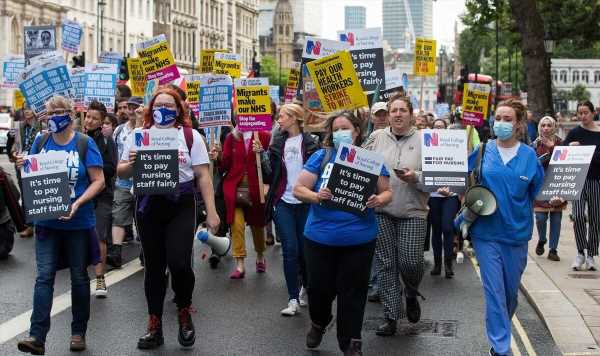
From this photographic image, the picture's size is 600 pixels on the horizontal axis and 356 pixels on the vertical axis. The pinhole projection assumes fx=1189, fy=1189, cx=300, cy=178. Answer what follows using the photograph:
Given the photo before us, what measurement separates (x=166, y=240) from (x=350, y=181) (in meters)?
1.40

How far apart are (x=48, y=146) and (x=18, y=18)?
70235 millimetres

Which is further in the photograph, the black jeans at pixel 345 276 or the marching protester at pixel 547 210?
the marching protester at pixel 547 210

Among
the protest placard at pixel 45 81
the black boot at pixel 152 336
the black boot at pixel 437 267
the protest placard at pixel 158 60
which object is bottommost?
the black boot at pixel 437 267

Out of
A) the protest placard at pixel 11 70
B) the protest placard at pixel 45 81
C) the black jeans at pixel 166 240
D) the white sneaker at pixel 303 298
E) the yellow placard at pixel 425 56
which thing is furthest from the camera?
the protest placard at pixel 11 70

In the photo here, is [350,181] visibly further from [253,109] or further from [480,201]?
[253,109]

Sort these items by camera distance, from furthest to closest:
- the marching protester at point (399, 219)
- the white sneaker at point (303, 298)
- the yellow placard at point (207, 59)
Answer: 1. the yellow placard at point (207, 59)
2. the white sneaker at point (303, 298)
3. the marching protester at point (399, 219)

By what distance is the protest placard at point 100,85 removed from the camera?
15.7 metres

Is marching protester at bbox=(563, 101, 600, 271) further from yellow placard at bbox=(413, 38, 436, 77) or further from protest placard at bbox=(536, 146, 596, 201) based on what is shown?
yellow placard at bbox=(413, 38, 436, 77)

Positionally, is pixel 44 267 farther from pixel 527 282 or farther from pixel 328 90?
pixel 527 282

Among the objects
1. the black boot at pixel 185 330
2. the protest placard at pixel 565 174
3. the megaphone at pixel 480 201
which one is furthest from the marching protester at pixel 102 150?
the protest placard at pixel 565 174

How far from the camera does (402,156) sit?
353 inches

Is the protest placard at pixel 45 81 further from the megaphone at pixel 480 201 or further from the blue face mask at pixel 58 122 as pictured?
the megaphone at pixel 480 201

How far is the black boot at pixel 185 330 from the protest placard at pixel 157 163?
0.92 meters

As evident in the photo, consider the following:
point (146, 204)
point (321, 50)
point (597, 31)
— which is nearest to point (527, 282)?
point (321, 50)
